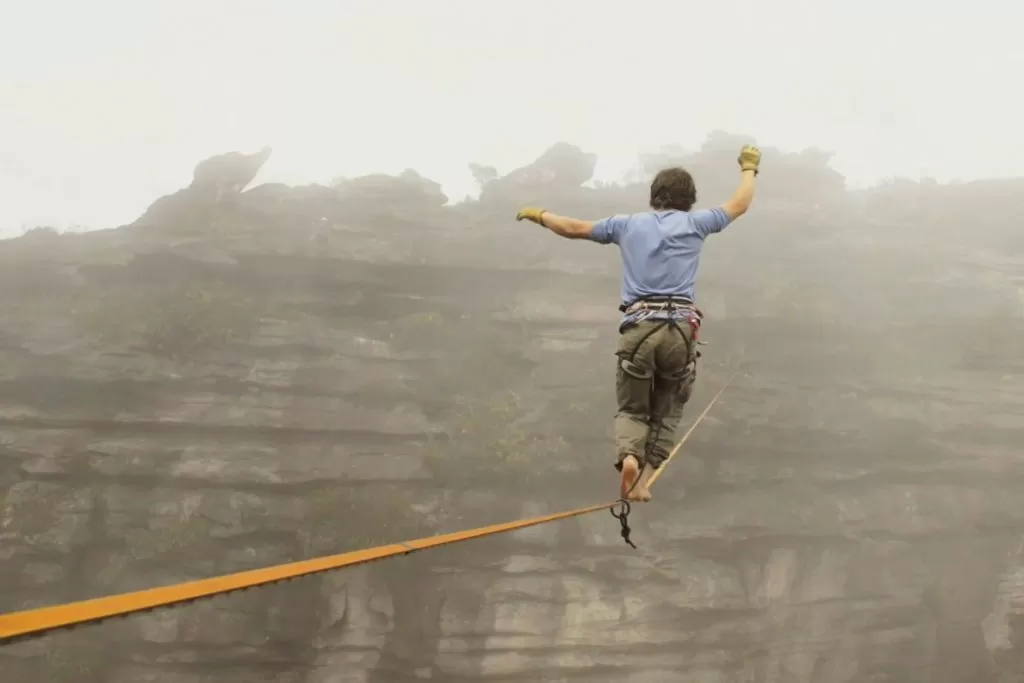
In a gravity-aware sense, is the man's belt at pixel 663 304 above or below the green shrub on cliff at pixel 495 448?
above

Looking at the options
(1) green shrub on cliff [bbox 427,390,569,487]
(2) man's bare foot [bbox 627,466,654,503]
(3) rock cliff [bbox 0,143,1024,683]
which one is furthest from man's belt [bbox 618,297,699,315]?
(1) green shrub on cliff [bbox 427,390,569,487]

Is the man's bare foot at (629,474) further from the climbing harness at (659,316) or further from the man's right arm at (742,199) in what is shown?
the man's right arm at (742,199)

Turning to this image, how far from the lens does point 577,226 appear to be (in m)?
3.90

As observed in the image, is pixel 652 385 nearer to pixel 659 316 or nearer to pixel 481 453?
pixel 659 316

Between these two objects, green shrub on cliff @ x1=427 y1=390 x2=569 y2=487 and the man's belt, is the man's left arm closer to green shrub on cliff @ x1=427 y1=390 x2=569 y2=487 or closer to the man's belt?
the man's belt

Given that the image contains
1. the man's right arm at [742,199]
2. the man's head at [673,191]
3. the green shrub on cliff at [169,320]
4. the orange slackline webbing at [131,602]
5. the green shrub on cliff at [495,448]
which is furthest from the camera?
the green shrub on cliff at [169,320]

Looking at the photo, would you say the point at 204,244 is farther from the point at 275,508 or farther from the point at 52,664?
the point at 52,664

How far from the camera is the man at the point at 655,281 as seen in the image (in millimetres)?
3861

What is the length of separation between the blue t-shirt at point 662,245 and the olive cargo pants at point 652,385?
0.22 meters

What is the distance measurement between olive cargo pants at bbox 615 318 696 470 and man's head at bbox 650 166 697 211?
0.72 metres

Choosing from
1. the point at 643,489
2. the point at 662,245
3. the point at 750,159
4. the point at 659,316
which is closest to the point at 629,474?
the point at 643,489

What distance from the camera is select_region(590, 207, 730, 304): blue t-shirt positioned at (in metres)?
3.86

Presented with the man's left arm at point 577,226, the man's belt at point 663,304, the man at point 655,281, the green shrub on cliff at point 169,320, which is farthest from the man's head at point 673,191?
the green shrub on cliff at point 169,320

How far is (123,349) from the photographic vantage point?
858 inches
